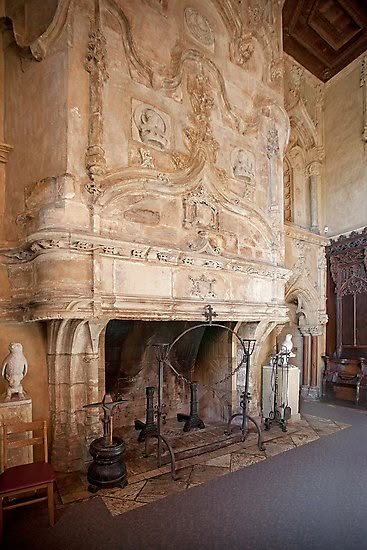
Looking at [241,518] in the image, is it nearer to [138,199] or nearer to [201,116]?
[138,199]

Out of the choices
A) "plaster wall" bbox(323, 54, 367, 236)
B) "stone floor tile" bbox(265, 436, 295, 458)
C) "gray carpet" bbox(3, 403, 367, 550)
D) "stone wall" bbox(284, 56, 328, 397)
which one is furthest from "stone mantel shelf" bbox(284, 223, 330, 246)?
"gray carpet" bbox(3, 403, 367, 550)

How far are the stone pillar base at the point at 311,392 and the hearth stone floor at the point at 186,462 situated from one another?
178cm

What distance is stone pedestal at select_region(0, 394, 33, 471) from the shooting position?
3.32 metres

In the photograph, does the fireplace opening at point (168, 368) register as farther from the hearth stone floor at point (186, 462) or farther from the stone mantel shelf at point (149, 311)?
the stone mantel shelf at point (149, 311)

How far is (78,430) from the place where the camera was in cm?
380

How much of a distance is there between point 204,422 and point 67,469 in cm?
232

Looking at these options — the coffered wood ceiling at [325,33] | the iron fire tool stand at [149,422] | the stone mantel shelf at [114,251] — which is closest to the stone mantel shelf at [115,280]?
the stone mantel shelf at [114,251]

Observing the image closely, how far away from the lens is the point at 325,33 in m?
7.38

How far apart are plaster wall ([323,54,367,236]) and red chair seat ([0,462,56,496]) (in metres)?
7.01

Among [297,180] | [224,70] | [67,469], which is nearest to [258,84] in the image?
[224,70]

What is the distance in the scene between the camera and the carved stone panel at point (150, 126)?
4.17m

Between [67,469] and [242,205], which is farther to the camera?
[242,205]

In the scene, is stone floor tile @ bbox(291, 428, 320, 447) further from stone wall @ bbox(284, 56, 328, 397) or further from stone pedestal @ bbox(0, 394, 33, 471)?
stone pedestal @ bbox(0, 394, 33, 471)

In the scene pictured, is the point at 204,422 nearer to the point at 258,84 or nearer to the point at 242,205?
the point at 242,205
